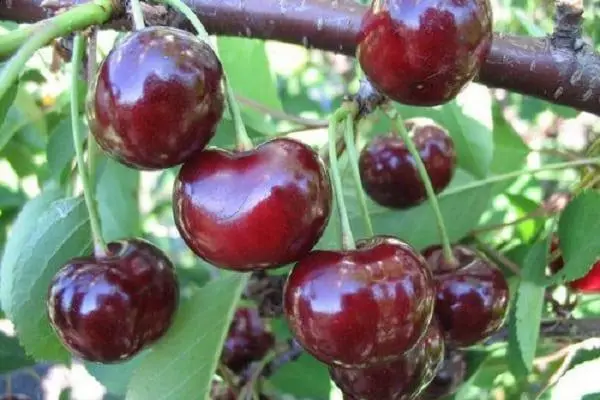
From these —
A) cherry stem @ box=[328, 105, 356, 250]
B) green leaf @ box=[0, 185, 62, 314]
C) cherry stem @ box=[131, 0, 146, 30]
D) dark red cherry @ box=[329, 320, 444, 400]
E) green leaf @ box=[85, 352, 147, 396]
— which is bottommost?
green leaf @ box=[85, 352, 147, 396]

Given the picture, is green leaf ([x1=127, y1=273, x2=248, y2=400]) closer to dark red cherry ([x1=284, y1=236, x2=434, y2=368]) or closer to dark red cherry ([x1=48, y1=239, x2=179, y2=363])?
dark red cherry ([x1=48, y1=239, x2=179, y2=363])

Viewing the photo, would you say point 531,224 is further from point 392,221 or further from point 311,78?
point 311,78

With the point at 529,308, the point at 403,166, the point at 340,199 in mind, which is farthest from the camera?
the point at 403,166

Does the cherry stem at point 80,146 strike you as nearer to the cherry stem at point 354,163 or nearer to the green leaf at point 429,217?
the cherry stem at point 354,163

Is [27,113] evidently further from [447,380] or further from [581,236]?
[581,236]

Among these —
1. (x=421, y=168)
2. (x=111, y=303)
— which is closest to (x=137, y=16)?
(x=111, y=303)

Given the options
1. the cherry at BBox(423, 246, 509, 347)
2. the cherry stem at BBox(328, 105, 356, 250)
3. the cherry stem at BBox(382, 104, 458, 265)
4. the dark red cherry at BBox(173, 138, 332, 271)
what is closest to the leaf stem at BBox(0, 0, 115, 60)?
the dark red cherry at BBox(173, 138, 332, 271)
